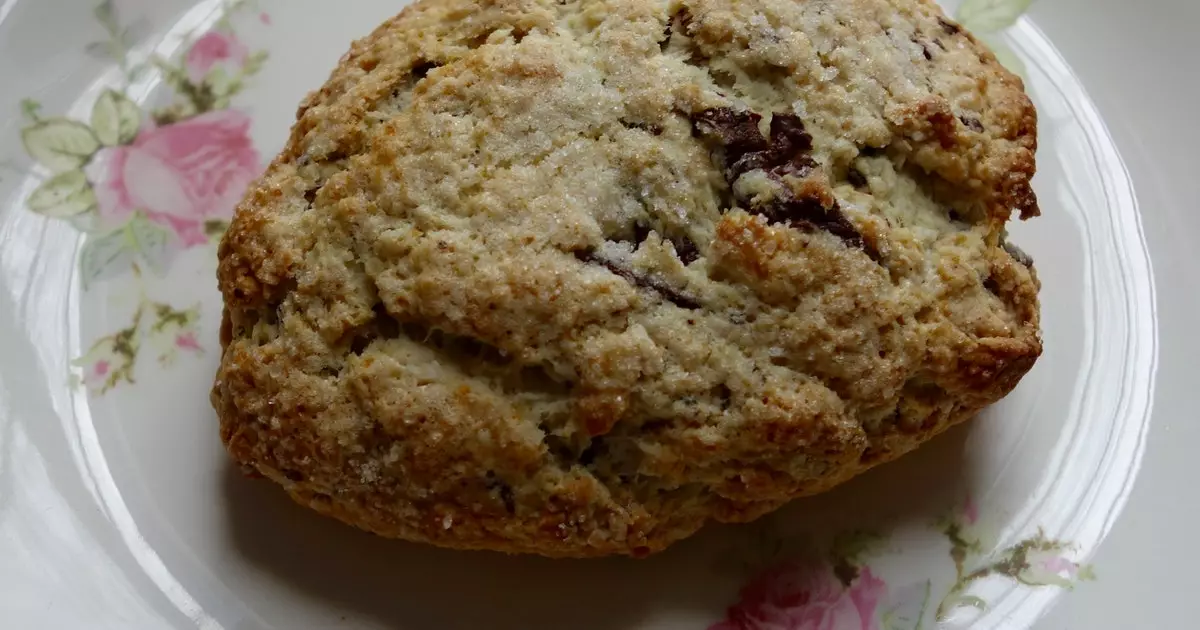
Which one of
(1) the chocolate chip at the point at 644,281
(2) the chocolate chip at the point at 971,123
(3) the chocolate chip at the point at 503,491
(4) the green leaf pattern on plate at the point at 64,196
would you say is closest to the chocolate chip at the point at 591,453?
(3) the chocolate chip at the point at 503,491

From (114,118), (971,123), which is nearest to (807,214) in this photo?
(971,123)

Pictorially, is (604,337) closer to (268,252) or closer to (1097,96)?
(268,252)

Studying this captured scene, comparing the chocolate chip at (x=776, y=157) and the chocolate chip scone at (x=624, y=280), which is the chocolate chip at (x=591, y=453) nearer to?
the chocolate chip scone at (x=624, y=280)

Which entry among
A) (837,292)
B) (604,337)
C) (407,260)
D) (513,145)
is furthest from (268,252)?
(837,292)

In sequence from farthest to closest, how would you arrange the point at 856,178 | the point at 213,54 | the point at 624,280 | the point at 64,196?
the point at 213,54 → the point at 64,196 → the point at 856,178 → the point at 624,280

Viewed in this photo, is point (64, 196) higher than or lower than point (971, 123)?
lower

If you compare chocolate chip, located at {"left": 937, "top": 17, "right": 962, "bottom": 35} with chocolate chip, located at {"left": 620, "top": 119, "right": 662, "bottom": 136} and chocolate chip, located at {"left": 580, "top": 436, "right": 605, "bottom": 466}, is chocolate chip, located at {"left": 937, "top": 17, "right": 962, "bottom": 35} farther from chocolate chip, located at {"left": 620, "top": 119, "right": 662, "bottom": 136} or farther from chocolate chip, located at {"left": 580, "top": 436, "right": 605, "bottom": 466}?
chocolate chip, located at {"left": 580, "top": 436, "right": 605, "bottom": 466}

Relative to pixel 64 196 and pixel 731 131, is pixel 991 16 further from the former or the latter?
pixel 64 196
